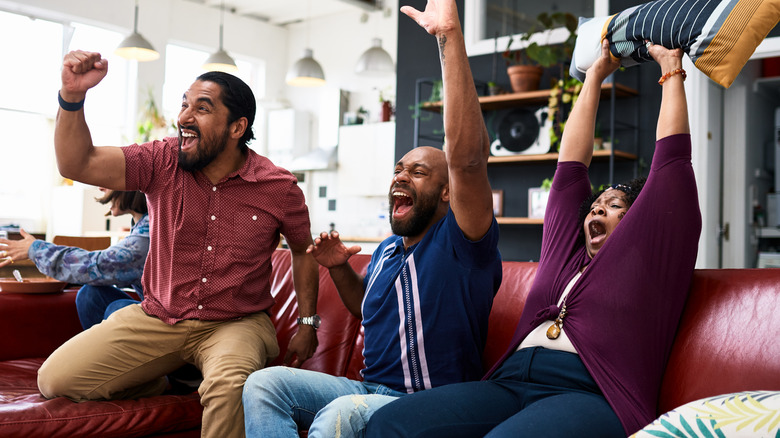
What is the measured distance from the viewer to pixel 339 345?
94.4 inches

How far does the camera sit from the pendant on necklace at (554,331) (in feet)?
5.48

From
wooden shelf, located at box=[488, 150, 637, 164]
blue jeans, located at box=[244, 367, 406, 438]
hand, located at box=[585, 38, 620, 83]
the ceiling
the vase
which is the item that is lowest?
blue jeans, located at box=[244, 367, 406, 438]

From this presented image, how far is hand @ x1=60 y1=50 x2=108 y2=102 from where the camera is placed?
1919mm

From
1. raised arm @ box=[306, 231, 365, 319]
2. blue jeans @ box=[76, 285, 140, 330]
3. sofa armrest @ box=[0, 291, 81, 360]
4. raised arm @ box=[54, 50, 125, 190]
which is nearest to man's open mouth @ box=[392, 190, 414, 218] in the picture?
raised arm @ box=[306, 231, 365, 319]

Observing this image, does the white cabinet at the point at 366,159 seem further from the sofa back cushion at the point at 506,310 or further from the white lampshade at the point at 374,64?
the sofa back cushion at the point at 506,310

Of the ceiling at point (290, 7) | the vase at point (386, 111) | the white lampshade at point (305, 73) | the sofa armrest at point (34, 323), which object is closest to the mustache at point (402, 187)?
the sofa armrest at point (34, 323)

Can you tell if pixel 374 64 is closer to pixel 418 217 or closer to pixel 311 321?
pixel 311 321

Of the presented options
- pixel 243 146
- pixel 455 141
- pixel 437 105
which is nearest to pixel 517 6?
pixel 437 105

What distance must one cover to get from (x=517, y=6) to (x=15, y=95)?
19.0 feet

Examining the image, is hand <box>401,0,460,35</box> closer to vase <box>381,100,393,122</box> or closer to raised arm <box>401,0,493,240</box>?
raised arm <box>401,0,493,240</box>

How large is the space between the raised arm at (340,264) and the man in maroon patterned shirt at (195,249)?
0.61ft

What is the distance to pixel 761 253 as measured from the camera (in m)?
6.27

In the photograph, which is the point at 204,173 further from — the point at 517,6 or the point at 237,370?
the point at 517,6

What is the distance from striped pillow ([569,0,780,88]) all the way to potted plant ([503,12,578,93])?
3.62 metres
